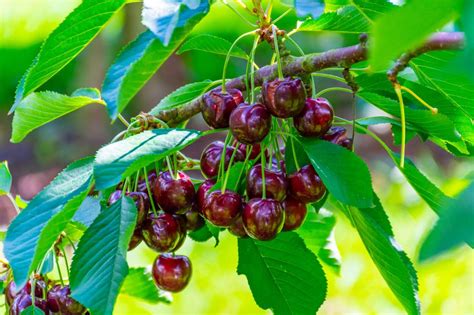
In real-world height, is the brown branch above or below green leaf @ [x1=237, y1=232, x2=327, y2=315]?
above

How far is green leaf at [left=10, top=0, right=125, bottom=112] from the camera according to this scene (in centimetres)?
76

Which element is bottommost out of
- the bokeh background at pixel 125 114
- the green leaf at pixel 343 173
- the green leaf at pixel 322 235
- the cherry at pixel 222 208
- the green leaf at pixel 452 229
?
the bokeh background at pixel 125 114

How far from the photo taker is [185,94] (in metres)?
0.95

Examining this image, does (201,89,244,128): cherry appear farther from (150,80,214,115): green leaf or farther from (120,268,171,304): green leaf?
(120,268,171,304): green leaf

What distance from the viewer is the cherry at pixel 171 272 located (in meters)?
0.96

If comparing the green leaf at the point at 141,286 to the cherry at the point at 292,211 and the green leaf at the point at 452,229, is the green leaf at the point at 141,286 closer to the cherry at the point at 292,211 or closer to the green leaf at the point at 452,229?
the cherry at the point at 292,211

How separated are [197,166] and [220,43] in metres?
0.17

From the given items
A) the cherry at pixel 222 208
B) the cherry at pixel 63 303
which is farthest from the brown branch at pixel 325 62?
the cherry at pixel 63 303

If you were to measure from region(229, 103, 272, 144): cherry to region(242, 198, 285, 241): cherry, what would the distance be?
69mm

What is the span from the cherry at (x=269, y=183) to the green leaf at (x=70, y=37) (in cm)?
23

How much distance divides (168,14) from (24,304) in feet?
1.54

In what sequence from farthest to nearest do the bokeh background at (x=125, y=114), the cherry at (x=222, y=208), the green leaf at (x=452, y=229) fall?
the bokeh background at (x=125, y=114) → the cherry at (x=222, y=208) → the green leaf at (x=452, y=229)

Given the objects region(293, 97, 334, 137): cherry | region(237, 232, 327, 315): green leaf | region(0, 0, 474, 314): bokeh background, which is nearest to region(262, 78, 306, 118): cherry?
region(293, 97, 334, 137): cherry

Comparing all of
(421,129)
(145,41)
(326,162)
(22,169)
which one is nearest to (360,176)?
(326,162)
